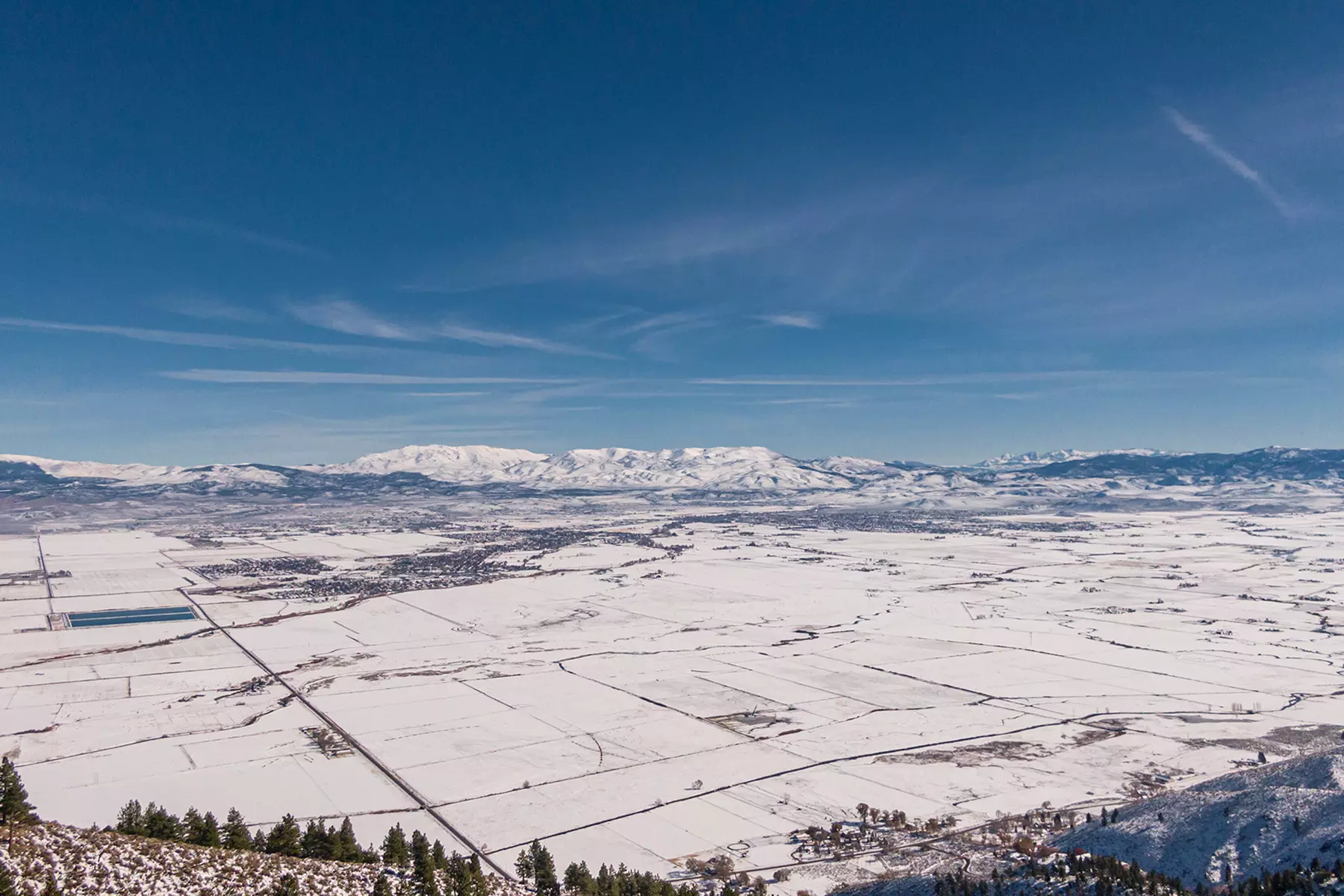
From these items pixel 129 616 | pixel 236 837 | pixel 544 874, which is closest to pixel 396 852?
pixel 544 874

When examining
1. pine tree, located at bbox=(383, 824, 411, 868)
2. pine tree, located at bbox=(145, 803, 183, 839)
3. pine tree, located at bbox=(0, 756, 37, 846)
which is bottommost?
pine tree, located at bbox=(383, 824, 411, 868)

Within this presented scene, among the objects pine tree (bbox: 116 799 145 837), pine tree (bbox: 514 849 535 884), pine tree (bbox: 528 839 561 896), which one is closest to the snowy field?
pine tree (bbox: 514 849 535 884)

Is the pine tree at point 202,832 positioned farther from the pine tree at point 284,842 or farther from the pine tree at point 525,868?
the pine tree at point 525,868

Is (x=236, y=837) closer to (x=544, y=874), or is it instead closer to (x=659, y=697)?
(x=544, y=874)

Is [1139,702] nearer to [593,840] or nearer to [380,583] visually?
[593,840]

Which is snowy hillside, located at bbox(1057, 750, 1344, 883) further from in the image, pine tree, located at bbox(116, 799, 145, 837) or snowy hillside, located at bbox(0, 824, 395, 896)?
pine tree, located at bbox(116, 799, 145, 837)

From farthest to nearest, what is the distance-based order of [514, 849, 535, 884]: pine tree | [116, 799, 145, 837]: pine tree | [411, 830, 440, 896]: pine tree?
[514, 849, 535, 884]: pine tree → [116, 799, 145, 837]: pine tree → [411, 830, 440, 896]: pine tree

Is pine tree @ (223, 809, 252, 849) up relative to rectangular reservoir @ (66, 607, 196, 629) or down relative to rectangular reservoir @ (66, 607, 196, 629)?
up

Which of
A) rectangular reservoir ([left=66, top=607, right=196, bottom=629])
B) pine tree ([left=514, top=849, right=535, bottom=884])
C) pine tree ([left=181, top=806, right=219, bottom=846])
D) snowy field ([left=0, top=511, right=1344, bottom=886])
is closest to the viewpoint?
pine tree ([left=181, top=806, right=219, bottom=846])
